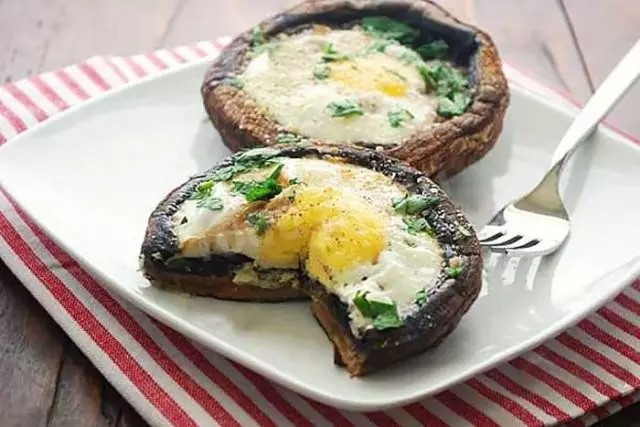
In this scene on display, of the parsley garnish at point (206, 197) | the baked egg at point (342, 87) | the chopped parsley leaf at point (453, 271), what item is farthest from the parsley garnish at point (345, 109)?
the chopped parsley leaf at point (453, 271)

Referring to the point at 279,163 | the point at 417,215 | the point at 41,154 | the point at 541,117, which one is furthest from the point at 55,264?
the point at 541,117

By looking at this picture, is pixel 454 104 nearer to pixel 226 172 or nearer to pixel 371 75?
pixel 371 75

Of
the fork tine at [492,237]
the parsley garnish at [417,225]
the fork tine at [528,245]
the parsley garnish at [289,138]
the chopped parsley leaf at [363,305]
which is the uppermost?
the parsley garnish at [417,225]

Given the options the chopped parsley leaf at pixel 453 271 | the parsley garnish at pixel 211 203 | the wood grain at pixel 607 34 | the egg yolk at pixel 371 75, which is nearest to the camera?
the chopped parsley leaf at pixel 453 271

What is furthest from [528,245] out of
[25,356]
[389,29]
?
[25,356]

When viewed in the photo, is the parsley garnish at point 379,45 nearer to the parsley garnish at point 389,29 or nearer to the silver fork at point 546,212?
the parsley garnish at point 389,29

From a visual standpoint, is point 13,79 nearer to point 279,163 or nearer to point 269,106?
point 269,106
